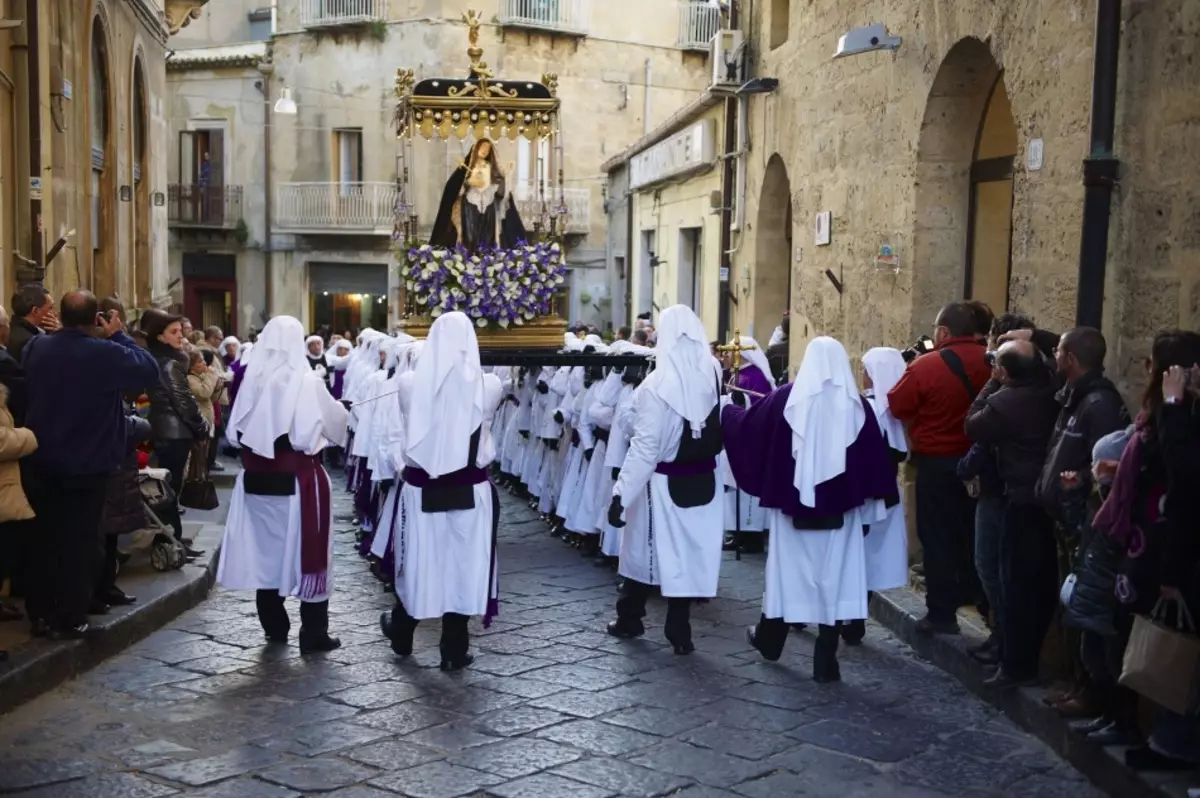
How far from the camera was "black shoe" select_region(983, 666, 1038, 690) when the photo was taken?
6.55m

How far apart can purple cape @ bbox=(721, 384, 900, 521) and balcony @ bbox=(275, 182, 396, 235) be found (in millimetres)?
23689

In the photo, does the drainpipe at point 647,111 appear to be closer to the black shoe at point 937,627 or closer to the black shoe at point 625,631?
the black shoe at point 625,631

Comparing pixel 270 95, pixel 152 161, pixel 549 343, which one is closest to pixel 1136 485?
pixel 549 343

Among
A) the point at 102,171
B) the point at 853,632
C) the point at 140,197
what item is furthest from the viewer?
the point at 140,197

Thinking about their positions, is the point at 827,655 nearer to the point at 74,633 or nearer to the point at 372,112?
the point at 74,633

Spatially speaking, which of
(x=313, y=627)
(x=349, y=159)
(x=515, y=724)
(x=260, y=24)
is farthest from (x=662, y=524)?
(x=260, y=24)

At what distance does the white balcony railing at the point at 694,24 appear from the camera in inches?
1233

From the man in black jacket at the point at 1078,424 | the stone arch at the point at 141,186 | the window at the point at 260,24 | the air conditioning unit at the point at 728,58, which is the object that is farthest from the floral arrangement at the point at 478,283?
the window at the point at 260,24

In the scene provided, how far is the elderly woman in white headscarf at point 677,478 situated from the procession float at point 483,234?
131 inches

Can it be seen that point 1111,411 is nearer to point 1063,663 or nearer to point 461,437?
point 1063,663

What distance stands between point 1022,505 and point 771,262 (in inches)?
378

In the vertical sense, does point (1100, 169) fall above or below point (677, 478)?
above

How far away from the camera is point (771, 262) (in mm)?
15844

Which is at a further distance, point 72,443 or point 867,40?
point 867,40
